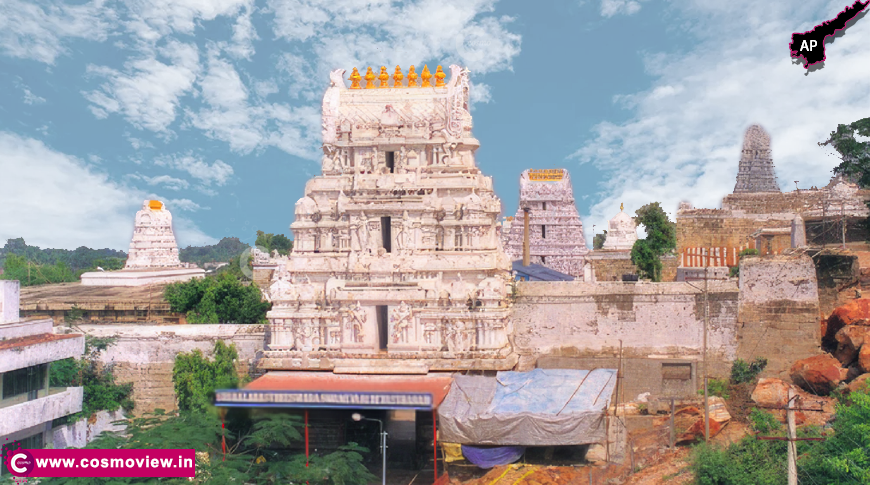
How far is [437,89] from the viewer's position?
85.3 ft

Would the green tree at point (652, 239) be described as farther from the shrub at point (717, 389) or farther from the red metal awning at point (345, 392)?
the red metal awning at point (345, 392)

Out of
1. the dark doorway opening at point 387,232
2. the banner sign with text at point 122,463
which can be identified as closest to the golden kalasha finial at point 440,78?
the dark doorway opening at point 387,232

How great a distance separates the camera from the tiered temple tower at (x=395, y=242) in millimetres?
24141

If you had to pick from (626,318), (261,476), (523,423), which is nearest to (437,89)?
(626,318)

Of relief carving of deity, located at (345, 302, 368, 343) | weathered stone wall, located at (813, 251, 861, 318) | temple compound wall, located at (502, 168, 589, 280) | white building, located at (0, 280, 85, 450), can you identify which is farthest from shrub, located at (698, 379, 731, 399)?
Answer: white building, located at (0, 280, 85, 450)

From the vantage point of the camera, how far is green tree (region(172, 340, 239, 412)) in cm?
2684

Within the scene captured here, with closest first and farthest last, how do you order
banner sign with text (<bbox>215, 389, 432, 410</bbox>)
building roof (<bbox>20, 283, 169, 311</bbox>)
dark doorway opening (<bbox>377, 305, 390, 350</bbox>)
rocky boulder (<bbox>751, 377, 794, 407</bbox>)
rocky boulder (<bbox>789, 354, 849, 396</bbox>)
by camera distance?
banner sign with text (<bbox>215, 389, 432, 410</bbox>) < rocky boulder (<bbox>751, 377, 794, 407</bbox>) < rocky boulder (<bbox>789, 354, 849, 396</bbox>) < dark doorway opening (<bbox>377, 305, 390, 350</bbox>) < building roof (<bbox>20, 283, 169, 311</bbox>)

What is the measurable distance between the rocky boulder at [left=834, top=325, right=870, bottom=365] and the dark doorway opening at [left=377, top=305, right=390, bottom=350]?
14.4m

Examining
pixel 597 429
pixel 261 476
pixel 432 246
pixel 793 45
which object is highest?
pixel 793 45

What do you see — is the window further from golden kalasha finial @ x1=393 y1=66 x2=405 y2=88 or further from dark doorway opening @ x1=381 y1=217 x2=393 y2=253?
golden kalasha finial @ x1=393 y1=66 x2=405 y2=88

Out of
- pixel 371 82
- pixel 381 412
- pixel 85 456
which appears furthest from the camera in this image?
pixel 371 82

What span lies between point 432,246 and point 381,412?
5496 mm

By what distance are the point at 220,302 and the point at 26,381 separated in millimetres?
9978

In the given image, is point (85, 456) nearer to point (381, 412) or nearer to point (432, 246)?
point (381, 412)
